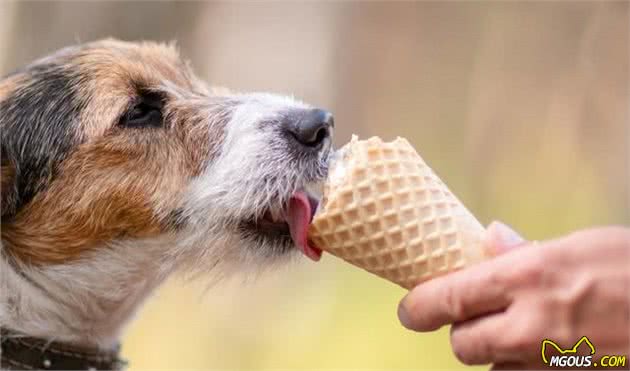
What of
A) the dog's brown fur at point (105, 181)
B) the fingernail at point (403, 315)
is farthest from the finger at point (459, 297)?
the dog's brown fur at point (105, 181)

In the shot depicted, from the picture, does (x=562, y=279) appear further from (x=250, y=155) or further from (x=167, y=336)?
(x=167, y=336)

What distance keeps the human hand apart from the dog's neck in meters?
1.41

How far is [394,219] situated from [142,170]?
3.48 feet

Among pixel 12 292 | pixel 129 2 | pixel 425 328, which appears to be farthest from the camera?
pixel 129 2

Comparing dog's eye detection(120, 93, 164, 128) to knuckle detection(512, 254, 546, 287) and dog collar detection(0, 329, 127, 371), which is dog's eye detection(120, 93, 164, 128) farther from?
knuckle detection(512, 254, 546, 287)

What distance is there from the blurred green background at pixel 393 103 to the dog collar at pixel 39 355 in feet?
9.63

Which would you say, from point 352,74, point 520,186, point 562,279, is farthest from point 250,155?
point 352,74

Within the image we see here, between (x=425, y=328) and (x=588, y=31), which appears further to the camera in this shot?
(x=588, y=31)

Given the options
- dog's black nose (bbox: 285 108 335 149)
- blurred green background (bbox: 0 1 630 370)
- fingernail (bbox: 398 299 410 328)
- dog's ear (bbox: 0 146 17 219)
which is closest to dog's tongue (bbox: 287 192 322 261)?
dog's black nose (bbox: 285 108 335 149)

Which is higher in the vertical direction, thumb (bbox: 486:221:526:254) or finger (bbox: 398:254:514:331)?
thumb (bbox: 486:221:526:254)

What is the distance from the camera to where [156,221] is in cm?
315

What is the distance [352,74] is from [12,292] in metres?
6.62

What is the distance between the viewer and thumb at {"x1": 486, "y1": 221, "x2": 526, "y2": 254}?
2404 mm

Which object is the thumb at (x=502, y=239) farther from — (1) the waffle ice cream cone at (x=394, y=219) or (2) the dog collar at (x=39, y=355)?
(2) the dog collar at (x=39, y=355)
